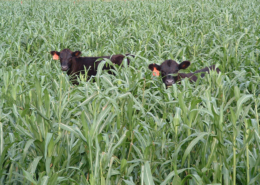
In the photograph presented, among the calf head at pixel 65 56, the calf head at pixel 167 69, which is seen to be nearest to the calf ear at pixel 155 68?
the calf head at pixel 167 69

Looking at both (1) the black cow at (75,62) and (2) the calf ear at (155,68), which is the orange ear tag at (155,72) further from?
(1) the black cow at (75,62)

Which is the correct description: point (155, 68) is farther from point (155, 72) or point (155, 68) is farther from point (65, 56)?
point (65, 56)

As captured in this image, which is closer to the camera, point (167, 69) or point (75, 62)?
point (167, 69)

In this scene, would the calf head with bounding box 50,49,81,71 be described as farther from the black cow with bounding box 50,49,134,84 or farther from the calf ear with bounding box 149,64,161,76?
the calf ear with bounding box 149,64,161,76

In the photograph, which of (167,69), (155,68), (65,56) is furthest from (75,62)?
(167,69)

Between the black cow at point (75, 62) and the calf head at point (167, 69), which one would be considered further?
the black cow at point (75, 62)

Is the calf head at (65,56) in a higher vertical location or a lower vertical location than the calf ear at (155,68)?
higher

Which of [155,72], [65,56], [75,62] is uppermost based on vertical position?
[65,56]

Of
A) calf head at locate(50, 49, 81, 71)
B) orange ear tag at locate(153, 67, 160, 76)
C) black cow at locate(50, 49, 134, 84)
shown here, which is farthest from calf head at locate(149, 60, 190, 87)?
calf head at locate(50, 49, 81, 71)

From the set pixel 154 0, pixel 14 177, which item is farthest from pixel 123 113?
pixel 154 0

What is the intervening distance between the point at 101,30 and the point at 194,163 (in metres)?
7.79

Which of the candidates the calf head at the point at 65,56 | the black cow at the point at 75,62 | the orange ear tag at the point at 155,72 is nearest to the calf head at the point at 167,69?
the orange ear tag at the point at 155,72

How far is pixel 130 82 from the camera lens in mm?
4312

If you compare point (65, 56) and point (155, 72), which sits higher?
point (65, 56)
